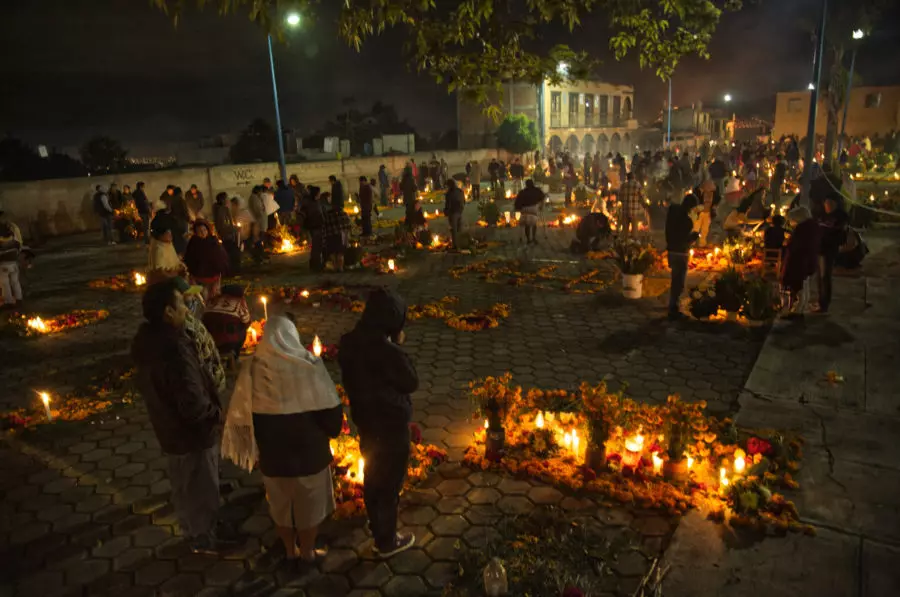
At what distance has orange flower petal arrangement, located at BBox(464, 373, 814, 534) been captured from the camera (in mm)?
4852

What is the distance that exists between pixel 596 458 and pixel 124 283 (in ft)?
39.4

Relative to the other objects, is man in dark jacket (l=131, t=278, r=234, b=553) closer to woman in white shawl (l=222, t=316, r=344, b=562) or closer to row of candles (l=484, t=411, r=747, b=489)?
woman in white shawl (l=222, t=316, r=344, b=562)

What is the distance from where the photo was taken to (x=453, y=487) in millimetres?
5340

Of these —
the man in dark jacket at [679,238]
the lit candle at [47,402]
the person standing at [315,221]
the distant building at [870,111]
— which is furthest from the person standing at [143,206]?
the distant building at [870,111]

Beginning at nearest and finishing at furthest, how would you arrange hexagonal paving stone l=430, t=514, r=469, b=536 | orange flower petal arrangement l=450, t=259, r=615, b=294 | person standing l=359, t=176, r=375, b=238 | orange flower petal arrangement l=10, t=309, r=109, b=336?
hexagonal paving stone l=430, t=514, r=469, b=536
orange flower petal arrangement l=10, t=309, r=109, b=336
orange flower petal arrangement l=450, t=259, r=615, b=294
person standing l=359, t=176, r=375, b=238

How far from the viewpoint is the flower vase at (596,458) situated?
542cm

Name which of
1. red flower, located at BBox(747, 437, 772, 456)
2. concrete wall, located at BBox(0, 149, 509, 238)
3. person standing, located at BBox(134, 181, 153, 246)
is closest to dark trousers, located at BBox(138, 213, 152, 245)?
person standing, located at BBox(134, 181, 153, 246)

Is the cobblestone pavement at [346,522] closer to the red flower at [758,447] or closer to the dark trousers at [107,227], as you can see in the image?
the red flower at [758,447]

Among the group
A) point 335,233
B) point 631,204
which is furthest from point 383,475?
point 631,204

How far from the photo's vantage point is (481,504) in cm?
506

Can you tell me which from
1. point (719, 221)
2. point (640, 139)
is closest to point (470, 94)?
point (719, 221)

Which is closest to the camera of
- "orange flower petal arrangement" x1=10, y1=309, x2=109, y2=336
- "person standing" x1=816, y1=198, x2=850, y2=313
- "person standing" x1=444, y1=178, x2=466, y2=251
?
"person standing" x1=816, y1=198, x2=850, y2=313

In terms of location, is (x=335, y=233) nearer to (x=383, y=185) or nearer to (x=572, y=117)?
(x=383, y=185)

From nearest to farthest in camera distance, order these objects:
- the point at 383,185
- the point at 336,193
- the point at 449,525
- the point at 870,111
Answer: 1. the point at 449,525
2. the point at 336,193
3. the point at 383,185
4. the point at 870,111
